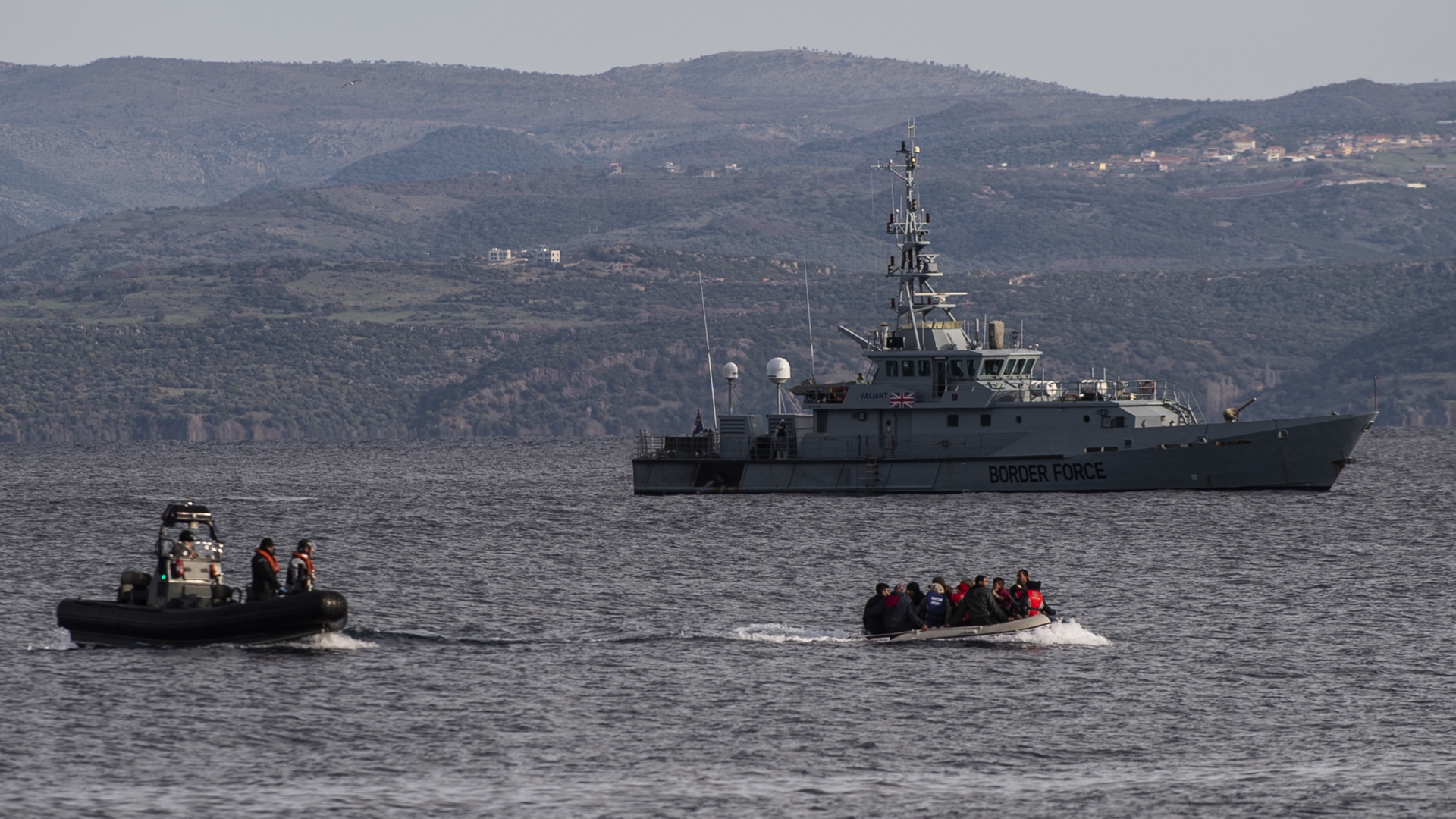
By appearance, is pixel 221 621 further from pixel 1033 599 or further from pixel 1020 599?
pixel 1033 599

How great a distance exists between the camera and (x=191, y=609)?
43594 millimetres

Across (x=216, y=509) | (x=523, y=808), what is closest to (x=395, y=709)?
(x=523, y=808)

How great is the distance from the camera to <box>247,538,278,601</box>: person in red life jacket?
139ft

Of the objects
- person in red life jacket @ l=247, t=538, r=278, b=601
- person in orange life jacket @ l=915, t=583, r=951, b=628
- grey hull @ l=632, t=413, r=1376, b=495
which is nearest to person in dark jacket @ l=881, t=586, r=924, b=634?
person in orange life jacket @ l=915, t=583, r=951, b=628

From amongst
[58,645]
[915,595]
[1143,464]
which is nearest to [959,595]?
[915,595]

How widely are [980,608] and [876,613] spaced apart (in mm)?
2478

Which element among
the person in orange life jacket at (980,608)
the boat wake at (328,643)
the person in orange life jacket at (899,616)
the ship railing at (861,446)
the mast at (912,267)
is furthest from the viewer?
the mast at (912,267)

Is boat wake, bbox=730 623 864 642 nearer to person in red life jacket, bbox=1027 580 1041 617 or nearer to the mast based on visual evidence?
person in red life jacket, bbox=1027 580 1041 617

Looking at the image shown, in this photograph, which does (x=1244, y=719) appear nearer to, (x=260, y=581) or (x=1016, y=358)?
(x=260, y=581)

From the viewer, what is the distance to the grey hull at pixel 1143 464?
263 ft

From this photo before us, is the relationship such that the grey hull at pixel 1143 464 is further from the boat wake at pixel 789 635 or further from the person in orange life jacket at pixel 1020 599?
the person in orange life jacket at pixel 1020 599

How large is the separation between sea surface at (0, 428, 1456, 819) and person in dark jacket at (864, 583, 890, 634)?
20.6 inches

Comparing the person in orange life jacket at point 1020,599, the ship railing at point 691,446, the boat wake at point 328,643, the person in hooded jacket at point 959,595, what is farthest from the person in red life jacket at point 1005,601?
the ship railing at point 691,446

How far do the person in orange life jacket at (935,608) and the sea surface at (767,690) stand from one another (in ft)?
3.31
